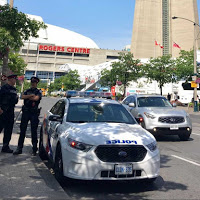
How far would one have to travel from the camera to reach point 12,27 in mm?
13805

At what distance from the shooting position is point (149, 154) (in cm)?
475

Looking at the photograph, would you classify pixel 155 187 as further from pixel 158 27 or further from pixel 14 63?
pixel 158 27

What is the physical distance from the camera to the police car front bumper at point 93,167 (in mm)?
4461

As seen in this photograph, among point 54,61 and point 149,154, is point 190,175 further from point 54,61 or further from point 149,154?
point 54,61

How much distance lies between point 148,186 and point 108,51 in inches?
5723

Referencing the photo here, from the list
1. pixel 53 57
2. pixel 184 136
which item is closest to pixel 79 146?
pixel 184 136

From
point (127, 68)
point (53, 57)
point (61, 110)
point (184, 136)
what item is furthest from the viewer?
point (53, 57)

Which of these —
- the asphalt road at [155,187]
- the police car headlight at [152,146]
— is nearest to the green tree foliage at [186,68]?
the asphalt road at [155,187]

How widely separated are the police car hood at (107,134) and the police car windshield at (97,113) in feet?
1.35

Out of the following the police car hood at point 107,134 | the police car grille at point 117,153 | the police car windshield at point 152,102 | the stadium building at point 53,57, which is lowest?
the police car grille at point 117,153

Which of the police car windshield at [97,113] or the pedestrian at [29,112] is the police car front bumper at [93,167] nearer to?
the police car windshield at [97,113]

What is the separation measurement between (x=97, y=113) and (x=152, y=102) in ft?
20.7

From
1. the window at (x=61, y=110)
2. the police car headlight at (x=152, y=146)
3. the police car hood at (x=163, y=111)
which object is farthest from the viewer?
the police car hood at (x=163, y=111)

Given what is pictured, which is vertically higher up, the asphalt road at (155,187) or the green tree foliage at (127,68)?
the green tree foliage at (127,68)
